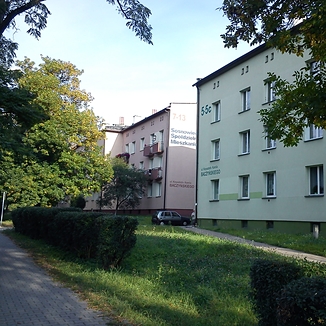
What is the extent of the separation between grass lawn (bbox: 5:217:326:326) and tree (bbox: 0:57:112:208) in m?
18.3

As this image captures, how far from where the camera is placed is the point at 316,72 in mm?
7879

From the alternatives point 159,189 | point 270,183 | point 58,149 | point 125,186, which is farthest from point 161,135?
point 270,183

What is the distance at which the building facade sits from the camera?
2169 cm

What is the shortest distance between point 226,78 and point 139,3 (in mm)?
18437

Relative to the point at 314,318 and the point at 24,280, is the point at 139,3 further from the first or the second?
the point at 314,318

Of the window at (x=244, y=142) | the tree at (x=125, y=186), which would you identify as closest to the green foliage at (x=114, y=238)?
the window at (x=244, y=142)

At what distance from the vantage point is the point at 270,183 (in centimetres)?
2458

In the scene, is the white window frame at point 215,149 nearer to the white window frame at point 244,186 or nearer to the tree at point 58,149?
the white window frame at point 244,186

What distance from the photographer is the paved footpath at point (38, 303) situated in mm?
6188

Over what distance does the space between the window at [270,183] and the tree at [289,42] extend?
16.1 metres

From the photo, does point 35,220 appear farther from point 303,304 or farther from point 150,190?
point 150,190

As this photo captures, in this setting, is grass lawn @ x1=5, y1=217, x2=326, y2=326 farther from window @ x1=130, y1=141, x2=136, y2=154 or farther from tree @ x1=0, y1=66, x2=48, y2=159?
window @ x1=130, y1=141, x2=136, y2=154

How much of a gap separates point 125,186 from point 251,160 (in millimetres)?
19551

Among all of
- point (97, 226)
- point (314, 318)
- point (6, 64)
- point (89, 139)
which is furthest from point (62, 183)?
point (314, 318)
